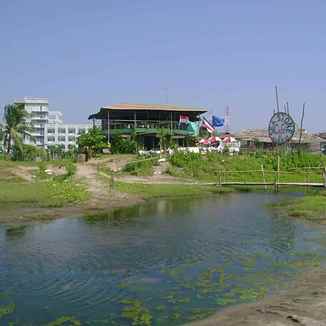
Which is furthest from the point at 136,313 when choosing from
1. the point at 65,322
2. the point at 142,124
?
the point at 142,124

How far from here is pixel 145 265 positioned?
43.1ft

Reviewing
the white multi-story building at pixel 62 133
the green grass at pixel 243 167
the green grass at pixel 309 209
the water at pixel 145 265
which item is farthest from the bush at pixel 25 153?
the white multi-story building at pixel 62 133

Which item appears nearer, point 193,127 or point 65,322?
point 65,322

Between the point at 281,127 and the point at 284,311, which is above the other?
the point at 281,127

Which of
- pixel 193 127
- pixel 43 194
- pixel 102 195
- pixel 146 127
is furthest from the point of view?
pixel 193 127

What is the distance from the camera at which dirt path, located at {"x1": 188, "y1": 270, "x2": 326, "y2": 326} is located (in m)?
7.96

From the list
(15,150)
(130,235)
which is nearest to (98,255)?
(130,235)

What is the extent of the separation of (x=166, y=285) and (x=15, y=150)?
44.8 metres

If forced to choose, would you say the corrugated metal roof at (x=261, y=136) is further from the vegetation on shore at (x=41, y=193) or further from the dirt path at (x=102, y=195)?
the vegetation on shore at (x=41, y=193)

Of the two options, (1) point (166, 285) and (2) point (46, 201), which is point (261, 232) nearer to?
(1) point (166, 285)

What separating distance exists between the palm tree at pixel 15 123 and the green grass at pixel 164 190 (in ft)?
70.9

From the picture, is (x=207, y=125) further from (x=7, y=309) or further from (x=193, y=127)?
(x=7, y=309)

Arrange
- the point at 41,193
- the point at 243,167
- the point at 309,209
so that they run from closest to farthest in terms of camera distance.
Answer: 1. the point at 309,209
2. the point at 41,193
3. the point at 243,167

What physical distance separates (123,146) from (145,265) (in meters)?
40.2
